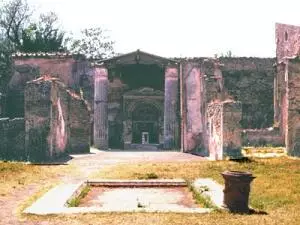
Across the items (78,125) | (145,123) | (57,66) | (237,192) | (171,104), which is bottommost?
(237,192)

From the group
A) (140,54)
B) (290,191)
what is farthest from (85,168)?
(140,54)

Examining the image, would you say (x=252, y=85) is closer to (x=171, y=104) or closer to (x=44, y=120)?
(x=171, y=104)

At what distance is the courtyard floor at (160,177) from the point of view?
674 centimetres

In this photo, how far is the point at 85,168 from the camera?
14.3 meters

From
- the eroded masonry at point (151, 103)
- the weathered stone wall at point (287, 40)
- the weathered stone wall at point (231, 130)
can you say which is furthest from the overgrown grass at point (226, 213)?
the weathered stone wall at point (287, 40)

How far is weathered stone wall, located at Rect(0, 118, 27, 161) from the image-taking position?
1952 cm

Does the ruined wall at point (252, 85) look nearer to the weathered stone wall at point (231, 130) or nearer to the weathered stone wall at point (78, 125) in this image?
the weathered stone wall at point (78, 125)

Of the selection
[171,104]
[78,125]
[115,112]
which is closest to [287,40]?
[171,104]

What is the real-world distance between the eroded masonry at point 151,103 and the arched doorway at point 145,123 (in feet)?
0.20

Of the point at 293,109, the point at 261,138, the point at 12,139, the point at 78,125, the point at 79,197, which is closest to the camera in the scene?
the point at 79,197

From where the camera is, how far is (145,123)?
29.2m

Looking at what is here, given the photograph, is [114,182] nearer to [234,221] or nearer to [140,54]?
[234,221]

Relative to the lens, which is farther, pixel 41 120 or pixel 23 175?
pixel 41 120

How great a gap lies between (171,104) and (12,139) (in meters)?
9.83
